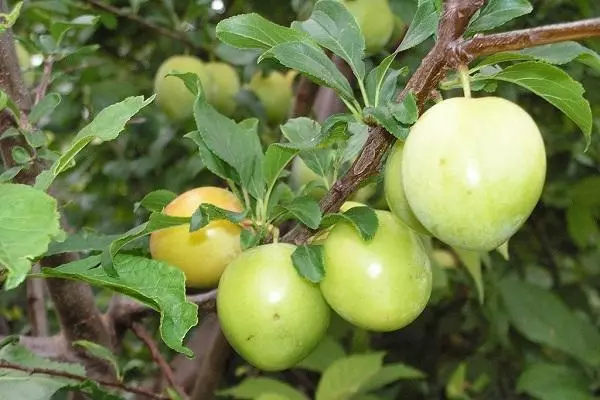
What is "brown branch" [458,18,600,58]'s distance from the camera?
429mm

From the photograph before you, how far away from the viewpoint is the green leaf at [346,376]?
1.10 m

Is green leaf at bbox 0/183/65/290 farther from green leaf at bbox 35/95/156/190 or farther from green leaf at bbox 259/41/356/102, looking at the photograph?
green leaf at bbox 259/41/356/102

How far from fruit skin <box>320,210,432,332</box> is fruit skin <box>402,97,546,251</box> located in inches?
4.5

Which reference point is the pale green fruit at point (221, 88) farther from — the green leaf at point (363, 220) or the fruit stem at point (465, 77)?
the fruit stem at point (465, 77)

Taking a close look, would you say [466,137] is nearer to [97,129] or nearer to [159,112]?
[97,129]

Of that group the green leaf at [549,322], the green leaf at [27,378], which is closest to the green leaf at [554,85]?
the green leaf at [27,378]

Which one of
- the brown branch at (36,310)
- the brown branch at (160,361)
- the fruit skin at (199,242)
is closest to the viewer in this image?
the fruit skin at (199,242)

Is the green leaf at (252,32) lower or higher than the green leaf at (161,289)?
higher

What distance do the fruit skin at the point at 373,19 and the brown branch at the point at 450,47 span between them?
19.7 inches

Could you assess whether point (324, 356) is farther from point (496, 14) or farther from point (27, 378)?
point (496, 14)

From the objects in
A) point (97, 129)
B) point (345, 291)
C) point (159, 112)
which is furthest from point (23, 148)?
point (159, 112)

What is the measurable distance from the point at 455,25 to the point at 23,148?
45cm

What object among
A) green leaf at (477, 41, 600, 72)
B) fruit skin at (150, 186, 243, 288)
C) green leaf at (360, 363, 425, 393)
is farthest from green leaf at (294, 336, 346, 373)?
green leaf at (477, 41, 600, 72)

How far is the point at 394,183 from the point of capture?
1.94ft
